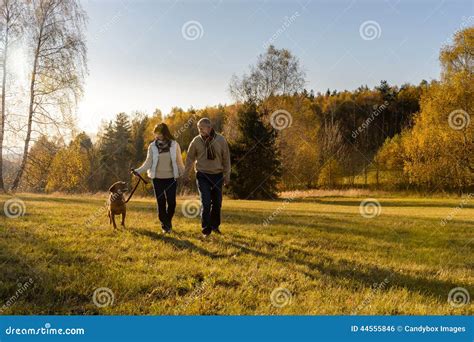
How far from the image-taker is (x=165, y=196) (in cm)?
810

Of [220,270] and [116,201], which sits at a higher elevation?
[116,201]

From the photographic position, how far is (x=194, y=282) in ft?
15.4

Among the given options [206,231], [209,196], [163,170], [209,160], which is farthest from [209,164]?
[206,231]

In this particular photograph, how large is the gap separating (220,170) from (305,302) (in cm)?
411

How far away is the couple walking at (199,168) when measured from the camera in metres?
7.81

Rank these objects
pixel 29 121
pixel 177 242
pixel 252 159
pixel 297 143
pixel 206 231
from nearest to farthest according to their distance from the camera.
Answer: pixel 177 242, pixel 206 231, pixel 29 121, pixel 252 159, pixel 297 143

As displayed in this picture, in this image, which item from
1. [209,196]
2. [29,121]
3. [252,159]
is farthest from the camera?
[252,159]

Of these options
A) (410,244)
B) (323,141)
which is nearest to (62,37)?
(410,244)

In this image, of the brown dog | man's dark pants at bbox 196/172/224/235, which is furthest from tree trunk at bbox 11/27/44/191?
man's dark pants at bbox 196/172/224/235

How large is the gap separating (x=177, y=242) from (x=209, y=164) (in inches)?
67.6

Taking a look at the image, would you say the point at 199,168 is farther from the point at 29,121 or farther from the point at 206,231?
the point at 29,121

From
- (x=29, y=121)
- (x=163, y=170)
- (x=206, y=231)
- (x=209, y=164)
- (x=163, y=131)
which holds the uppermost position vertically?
(x=29, y=121)

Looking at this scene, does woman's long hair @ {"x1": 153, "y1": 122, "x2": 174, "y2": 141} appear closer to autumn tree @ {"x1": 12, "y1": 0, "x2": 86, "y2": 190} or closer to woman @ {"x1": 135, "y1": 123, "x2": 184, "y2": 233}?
woman @ {"x1": 135, "y1": 123, "x2": 184, "y2": 233}

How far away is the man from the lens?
778 cm
